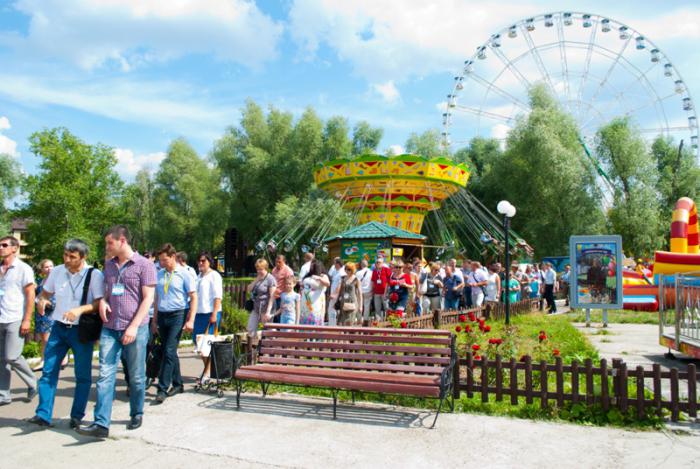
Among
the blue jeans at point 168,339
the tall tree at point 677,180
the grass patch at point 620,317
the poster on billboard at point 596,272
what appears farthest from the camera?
the tall tree at point 677,180

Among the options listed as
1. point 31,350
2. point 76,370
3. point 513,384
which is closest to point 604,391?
point 513,384

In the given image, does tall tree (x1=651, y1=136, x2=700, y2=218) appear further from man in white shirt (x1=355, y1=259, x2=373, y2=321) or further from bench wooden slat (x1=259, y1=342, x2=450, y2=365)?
bench wooden slat (x1=259, y1=342, x2=450, y2=365)

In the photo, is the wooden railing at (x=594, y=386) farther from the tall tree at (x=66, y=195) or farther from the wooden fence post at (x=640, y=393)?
the tall tree at (x=66, y=195)

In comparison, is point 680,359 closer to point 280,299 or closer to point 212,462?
point 280,299

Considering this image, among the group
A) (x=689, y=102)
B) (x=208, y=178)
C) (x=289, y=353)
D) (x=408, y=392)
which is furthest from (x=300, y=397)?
(x=208, y=178)

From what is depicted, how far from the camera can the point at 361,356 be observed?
6.12 meters

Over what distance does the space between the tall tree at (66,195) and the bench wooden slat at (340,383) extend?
39.6 meters

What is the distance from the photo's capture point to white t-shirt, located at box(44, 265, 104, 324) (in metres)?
5.36

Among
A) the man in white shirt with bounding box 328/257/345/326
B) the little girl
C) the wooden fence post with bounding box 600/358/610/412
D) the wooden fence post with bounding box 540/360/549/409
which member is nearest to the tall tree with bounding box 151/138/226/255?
the man in white shirt with bounding box 328/257/345/326

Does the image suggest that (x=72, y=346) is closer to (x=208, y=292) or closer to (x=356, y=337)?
(x=208, y=292)

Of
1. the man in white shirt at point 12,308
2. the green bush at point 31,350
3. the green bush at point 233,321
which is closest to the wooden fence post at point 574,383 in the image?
the man in white shirt at point 12,308

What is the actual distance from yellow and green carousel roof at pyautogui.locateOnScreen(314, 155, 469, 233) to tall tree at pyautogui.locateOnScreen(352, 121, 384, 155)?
1507 cm

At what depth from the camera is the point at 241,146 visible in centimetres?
4425

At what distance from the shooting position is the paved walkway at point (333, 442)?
14.8ft
